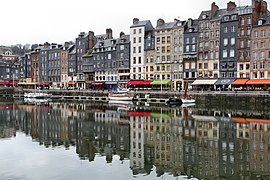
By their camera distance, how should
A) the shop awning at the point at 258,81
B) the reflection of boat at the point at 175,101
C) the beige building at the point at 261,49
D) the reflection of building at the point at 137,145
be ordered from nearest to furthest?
the reflection of building at the point at 137,145
the shop awning at the point at 258,81
the reflection of boat at the point at 175,101
the beige building at the point at 261,49

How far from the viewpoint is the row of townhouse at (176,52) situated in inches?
2263

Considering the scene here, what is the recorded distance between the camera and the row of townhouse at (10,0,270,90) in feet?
189

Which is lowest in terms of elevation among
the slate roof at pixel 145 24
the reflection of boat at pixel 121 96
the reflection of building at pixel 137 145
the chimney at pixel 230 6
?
the reflection of building at pixel 137 145

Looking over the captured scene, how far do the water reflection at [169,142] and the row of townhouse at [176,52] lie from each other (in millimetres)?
28277

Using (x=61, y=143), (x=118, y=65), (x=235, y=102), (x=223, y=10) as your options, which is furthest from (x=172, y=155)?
(x=118, y=65)

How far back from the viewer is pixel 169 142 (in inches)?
866

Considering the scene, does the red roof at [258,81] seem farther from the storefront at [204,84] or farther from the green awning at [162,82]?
the green awning at [162,82]

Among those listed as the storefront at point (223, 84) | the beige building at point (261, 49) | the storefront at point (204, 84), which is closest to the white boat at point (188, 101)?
the storefront at point (223, 84)

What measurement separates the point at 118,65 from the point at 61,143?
54.8 meters

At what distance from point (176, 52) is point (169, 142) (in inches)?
1897

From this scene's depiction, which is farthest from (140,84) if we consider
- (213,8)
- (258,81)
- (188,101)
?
(258,81)

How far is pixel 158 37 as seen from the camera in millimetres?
71438

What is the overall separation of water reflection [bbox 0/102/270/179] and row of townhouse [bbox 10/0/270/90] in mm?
28277

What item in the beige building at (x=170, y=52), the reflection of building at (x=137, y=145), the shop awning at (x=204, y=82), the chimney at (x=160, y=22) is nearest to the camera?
the reflection of building at (x=137, y=145)
